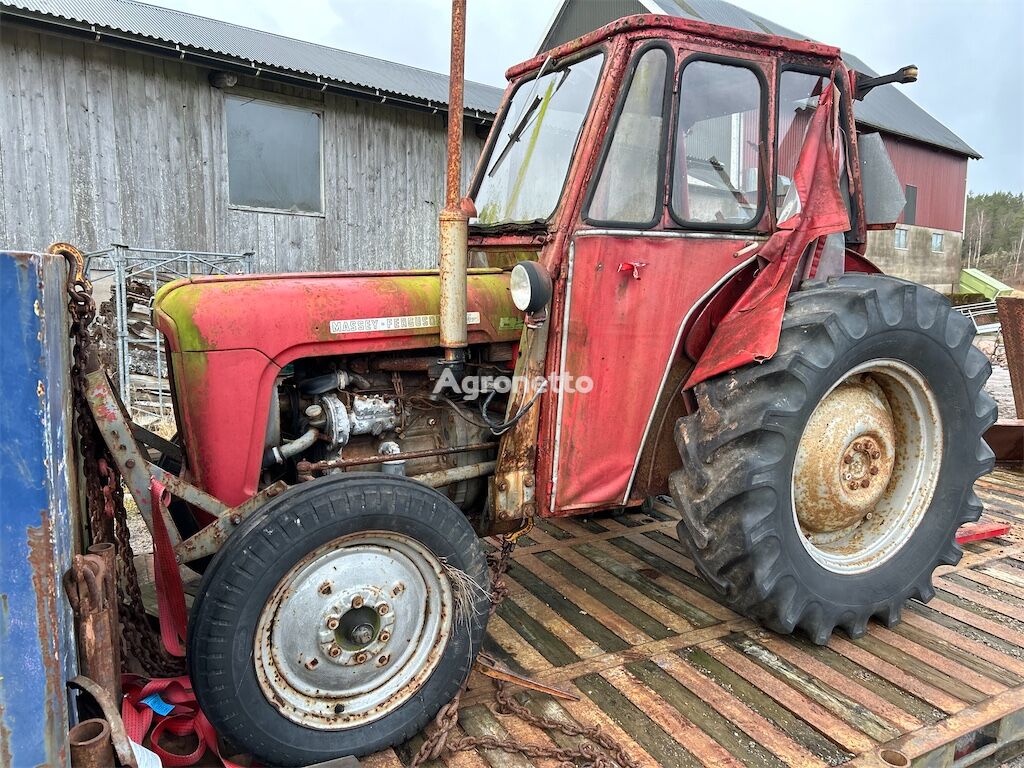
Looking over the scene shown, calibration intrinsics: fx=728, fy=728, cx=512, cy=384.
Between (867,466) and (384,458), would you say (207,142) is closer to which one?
(384,458)

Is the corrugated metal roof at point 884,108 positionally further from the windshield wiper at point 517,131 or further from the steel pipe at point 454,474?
the steel pipe at point 454,474

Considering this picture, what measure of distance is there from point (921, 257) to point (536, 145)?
2155 centimetres

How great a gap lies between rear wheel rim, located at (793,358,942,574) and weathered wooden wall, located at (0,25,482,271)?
25.2 ft

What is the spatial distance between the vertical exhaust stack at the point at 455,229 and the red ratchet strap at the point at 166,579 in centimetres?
99

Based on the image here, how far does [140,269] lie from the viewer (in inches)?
302

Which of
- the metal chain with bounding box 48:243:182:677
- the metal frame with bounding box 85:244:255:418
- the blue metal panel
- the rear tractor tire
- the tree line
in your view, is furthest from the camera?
the tree line

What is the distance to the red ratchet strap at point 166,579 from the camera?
219 centimetres

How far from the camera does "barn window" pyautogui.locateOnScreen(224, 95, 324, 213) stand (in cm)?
866

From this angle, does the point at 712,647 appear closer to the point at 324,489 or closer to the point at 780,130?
the point at 324,489

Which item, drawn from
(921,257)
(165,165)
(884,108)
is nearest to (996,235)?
(921,257)

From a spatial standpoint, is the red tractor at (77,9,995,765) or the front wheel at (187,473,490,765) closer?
the front wheel at (187,473,490,765)

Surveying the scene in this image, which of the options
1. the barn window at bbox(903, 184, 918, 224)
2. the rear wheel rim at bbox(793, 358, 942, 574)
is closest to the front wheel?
the rear wheel rim at bbox(793, 358, 942, 574)

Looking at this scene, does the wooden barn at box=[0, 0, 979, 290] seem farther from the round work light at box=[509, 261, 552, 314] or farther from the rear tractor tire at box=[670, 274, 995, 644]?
the rear tractor tire at box=[670, 274, 995, 644]

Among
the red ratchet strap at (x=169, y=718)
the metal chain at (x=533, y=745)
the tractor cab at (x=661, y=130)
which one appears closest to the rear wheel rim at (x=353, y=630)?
the metal chain at (x=533, y=745)
